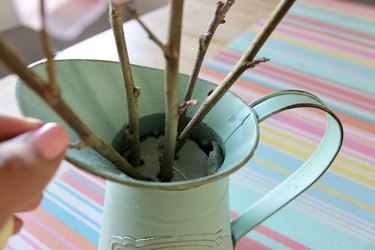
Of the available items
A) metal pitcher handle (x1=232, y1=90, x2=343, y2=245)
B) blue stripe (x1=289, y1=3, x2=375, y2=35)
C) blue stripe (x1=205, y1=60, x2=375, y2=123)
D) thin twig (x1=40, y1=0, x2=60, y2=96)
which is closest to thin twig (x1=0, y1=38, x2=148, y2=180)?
thin twig (x1=40, y1=0, x2=60, y2=96)

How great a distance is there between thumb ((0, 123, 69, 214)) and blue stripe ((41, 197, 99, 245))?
178mm

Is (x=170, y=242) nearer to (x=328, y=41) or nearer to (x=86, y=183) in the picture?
(x=86, y=183)

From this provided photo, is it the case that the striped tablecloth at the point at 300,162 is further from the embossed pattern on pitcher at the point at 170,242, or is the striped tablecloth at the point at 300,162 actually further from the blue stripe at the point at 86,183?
the embossed pattern on pitcher at the point at 170,242

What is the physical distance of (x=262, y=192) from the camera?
39cm

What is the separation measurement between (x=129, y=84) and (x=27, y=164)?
0.07 m

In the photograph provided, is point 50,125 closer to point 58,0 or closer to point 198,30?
point 58,0

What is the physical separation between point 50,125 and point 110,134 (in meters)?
0.08

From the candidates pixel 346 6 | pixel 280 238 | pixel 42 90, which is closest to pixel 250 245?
pixel 280 238

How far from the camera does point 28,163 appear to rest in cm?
15

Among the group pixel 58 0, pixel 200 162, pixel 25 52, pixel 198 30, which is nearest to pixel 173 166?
pixel 200 162

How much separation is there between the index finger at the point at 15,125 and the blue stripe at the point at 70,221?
17 cm

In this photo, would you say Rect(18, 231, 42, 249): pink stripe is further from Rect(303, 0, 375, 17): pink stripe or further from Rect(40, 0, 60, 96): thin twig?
Rect(303, 0, 375, 17): pink stripe

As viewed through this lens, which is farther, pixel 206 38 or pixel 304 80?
pixel 304 80

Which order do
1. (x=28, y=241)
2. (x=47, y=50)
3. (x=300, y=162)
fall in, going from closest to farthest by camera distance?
(x=47, y=50), (x=28, y=241), (x=300, y=162)
